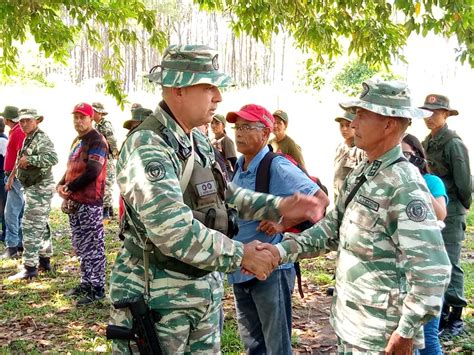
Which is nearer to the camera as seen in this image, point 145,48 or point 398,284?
point 398,284

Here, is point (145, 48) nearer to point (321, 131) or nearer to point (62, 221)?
point (321, 131)

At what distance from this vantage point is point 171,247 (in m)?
2.27

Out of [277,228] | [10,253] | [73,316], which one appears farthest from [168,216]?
[10,253]

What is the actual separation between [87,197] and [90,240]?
52cm

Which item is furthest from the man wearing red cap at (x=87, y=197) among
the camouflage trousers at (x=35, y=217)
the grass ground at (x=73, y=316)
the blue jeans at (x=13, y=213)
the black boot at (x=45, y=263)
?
the blue jeans at (x=13, y=213)

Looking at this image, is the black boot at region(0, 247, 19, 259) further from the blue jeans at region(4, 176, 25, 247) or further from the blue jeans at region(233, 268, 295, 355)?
the blue jeans at region(233, 268, 295, 355)

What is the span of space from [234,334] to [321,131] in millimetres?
15089

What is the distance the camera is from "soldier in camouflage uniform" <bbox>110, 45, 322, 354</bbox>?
7.50 feet

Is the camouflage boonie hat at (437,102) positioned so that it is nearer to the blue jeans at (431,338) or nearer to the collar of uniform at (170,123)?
the blue jeans at (431,338)

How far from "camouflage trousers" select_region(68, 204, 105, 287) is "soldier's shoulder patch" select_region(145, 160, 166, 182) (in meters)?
3.89

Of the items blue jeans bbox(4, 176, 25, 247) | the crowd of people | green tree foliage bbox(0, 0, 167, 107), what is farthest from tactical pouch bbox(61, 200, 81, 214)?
the crowd of people

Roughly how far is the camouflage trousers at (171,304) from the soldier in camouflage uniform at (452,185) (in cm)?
301

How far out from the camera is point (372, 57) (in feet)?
17.3

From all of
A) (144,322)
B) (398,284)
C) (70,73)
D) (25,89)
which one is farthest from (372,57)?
(70,73)
